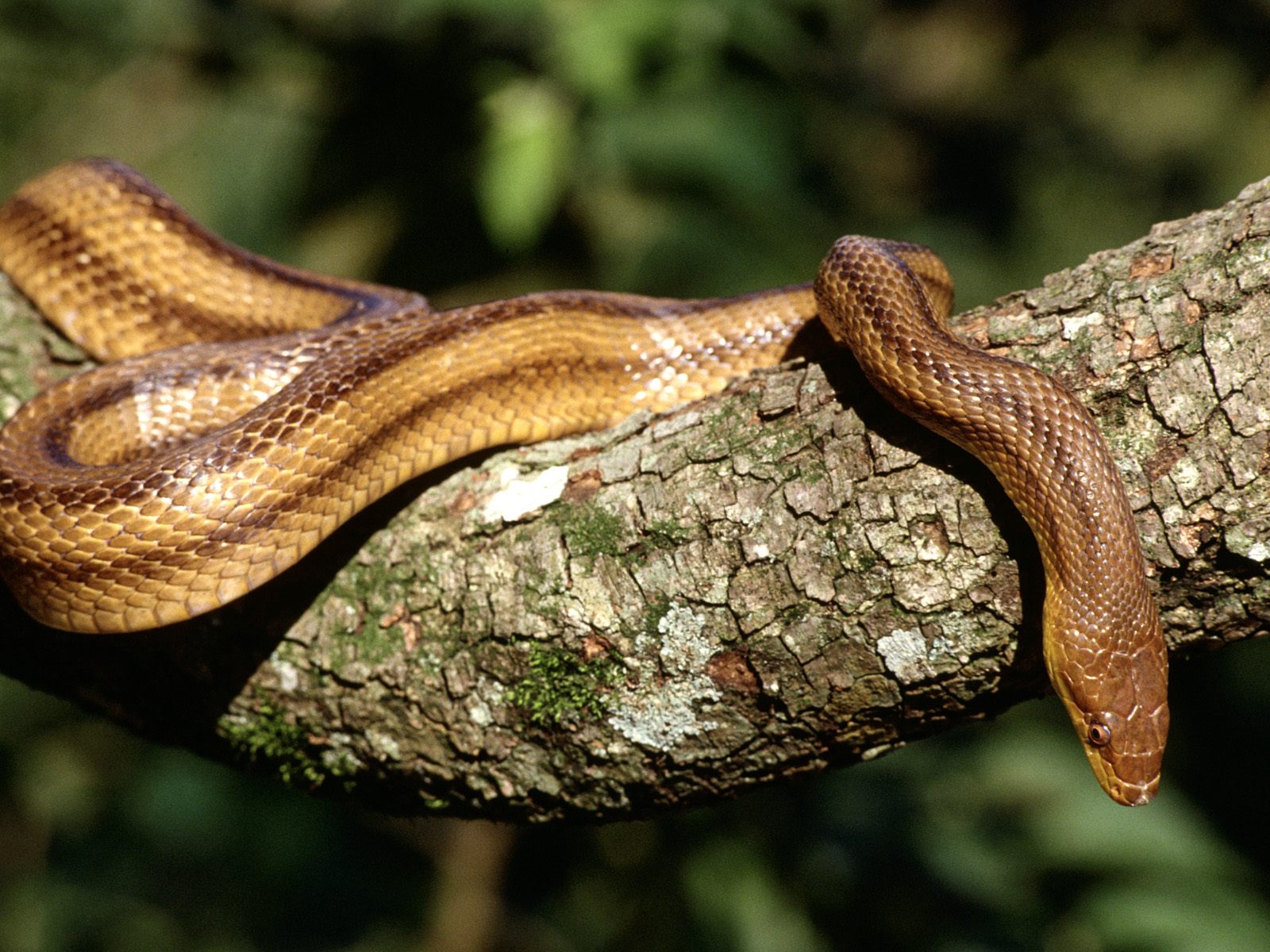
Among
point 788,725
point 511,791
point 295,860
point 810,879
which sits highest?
point 788,725

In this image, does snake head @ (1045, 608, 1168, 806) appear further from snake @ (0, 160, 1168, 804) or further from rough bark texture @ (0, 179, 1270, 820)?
rough bark texture @ (0, 179, 1270, 820)

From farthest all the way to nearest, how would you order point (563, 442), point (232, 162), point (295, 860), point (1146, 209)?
point (1146, 209)
point (232, 162)
point (295, 860)
point (563, 442)

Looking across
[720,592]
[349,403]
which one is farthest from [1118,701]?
[349,403]

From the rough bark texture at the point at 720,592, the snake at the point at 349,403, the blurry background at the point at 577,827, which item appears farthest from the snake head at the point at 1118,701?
the blurry background at the point at 577,827

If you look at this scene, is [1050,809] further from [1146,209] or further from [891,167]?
[1146,209]

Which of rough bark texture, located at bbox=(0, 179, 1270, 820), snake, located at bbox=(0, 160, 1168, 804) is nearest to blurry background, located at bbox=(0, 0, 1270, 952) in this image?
snake, located at bbox=(0, 160, 1168, 804)

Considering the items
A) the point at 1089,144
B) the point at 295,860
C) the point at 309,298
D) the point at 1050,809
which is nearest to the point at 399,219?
the point at 309,298

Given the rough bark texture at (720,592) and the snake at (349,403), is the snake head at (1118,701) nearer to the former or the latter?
the snake at (349,403)

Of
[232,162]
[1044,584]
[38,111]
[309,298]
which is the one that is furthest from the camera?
[38,111]

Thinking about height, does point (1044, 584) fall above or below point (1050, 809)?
above
